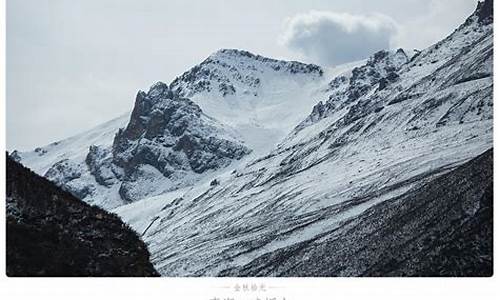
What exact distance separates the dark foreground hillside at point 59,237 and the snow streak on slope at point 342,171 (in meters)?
5.53

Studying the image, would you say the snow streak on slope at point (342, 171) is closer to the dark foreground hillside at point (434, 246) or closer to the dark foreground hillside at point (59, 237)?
the dark foreground hillside at point (434, 246)

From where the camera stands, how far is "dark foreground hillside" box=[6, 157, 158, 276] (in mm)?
17155

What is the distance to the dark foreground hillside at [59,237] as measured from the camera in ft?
56.3

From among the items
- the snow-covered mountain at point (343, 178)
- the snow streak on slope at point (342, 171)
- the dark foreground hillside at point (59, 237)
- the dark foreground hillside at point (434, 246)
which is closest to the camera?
the dark foreground hillside at point (59, 237)

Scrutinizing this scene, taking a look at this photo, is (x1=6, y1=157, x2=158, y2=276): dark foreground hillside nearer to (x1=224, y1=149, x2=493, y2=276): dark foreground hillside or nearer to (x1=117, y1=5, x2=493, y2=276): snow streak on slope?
(x1=224, y1=149, x2=493, y2=276): dark foreground hillside

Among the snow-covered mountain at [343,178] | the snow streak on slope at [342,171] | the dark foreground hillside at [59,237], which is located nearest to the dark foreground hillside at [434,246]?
the snow-covered mountain at [343,178]

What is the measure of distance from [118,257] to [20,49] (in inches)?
300

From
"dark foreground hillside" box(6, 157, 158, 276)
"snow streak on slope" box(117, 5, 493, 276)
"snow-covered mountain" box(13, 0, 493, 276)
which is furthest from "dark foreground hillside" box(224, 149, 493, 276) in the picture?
"dark foreground hillside" box(6, 157, 158, 276)

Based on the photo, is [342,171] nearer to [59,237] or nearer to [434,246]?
[434,246]

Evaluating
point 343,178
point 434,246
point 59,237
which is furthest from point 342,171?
point 59,237
